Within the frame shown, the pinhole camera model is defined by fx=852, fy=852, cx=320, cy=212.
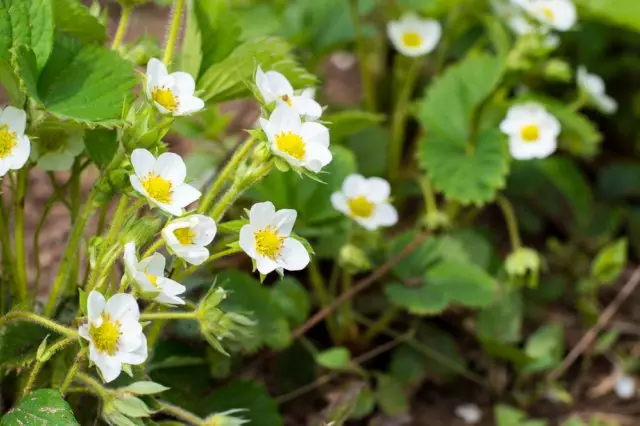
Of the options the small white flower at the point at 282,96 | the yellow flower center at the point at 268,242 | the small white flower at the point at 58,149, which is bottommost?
the small white flower at the point at 58,149

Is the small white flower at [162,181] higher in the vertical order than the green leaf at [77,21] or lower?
higher

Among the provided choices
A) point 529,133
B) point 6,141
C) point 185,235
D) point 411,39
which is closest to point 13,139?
point 6,141

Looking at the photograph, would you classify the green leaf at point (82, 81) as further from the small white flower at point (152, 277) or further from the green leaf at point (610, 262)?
the green leaf at point (610, 262)

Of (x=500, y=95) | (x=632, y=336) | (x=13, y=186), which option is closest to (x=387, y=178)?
(x=500, y=95)

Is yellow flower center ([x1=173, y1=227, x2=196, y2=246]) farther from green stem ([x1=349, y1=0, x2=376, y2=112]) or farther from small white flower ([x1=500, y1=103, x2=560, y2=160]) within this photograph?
green stem ([x1=349, y1=0, x2=376, y2=112])

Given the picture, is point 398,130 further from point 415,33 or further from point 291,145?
point 291,145

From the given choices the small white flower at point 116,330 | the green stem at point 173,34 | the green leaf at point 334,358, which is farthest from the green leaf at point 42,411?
the green leaf at point 334,358

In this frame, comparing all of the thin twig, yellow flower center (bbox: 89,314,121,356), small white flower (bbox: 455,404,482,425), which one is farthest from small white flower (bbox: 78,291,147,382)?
the thin twig
